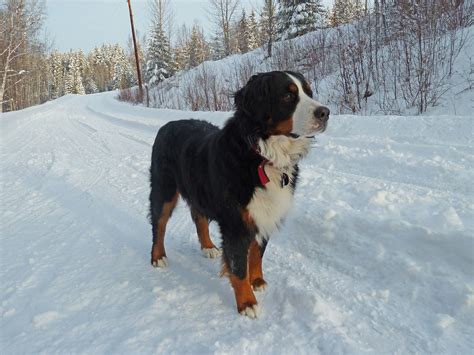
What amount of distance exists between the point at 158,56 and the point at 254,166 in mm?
37214

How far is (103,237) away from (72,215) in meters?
0.97

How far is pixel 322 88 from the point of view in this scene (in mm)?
9992

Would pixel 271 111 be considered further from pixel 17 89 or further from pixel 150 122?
pixel 17 89

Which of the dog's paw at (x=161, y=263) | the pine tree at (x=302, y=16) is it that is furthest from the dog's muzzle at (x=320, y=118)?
the pine tree at (x=302, y=16)

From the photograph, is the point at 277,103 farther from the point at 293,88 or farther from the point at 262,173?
the point at 262,173

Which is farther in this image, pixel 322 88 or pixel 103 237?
pixel 322 88

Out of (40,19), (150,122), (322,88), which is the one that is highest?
(40,19)

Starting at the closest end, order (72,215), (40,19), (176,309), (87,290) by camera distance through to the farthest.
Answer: (176,309), (87,290), (72,215), (40,19)

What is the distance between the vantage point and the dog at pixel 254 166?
241 centimetres

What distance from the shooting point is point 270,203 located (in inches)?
100

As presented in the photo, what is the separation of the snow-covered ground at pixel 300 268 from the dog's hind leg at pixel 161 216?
151 mm

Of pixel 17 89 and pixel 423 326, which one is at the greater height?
pixel 17 89

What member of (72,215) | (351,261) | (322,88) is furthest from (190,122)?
(322,88)

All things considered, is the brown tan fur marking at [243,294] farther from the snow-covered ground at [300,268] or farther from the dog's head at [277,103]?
the dog's head at [277,103]
